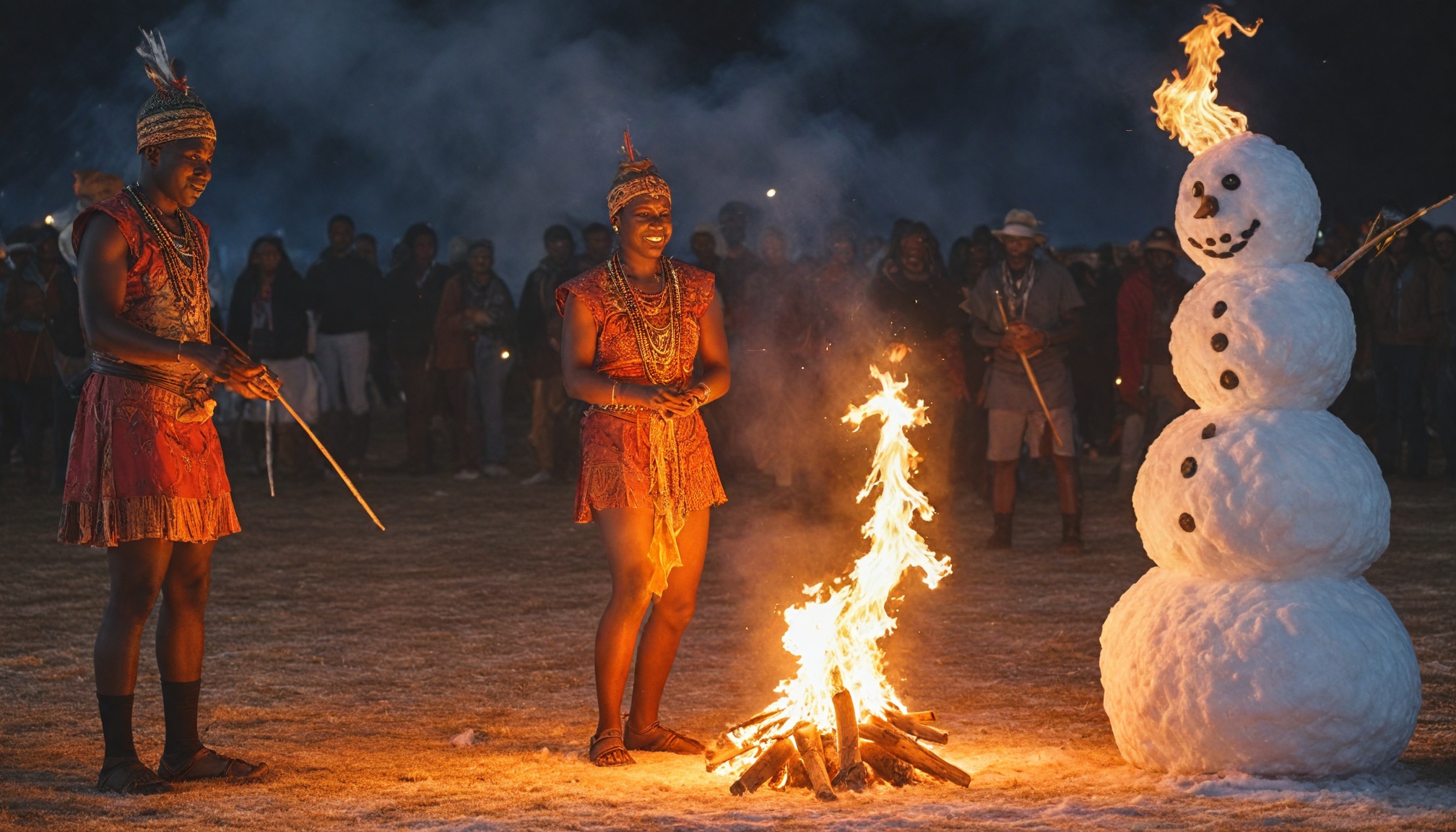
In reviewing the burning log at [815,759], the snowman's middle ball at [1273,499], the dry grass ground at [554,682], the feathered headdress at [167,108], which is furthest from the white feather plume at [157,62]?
the snowman's middle ball at [1273,499]

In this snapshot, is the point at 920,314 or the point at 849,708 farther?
the point at 920,314

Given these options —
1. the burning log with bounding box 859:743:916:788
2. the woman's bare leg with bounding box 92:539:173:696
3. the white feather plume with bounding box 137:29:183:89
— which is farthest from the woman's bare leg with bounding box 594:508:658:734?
the white feather plume with bounding box 137:29:183:89

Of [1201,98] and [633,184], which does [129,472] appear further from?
[1201,98]

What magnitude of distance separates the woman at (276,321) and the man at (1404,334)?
9.85 meters

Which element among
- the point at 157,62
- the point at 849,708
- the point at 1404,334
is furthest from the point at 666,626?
the point at 1404,334

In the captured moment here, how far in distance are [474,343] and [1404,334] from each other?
8.69 metres

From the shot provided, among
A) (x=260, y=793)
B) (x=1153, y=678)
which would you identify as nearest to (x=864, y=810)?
(x=1153, y=678)

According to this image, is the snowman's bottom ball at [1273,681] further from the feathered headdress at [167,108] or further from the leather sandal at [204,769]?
the feathered headdress at [167,108]

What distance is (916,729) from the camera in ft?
17.1

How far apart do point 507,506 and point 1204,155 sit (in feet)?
28.6

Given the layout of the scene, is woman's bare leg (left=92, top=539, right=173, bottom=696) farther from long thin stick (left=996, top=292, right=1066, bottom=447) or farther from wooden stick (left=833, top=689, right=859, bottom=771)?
long thin stick (left=996, top=292, right=1066, bottom=447)

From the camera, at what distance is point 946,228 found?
14102 millimetres

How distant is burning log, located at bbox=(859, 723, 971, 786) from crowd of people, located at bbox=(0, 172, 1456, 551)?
15.7 ft

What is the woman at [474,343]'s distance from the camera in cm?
1416
